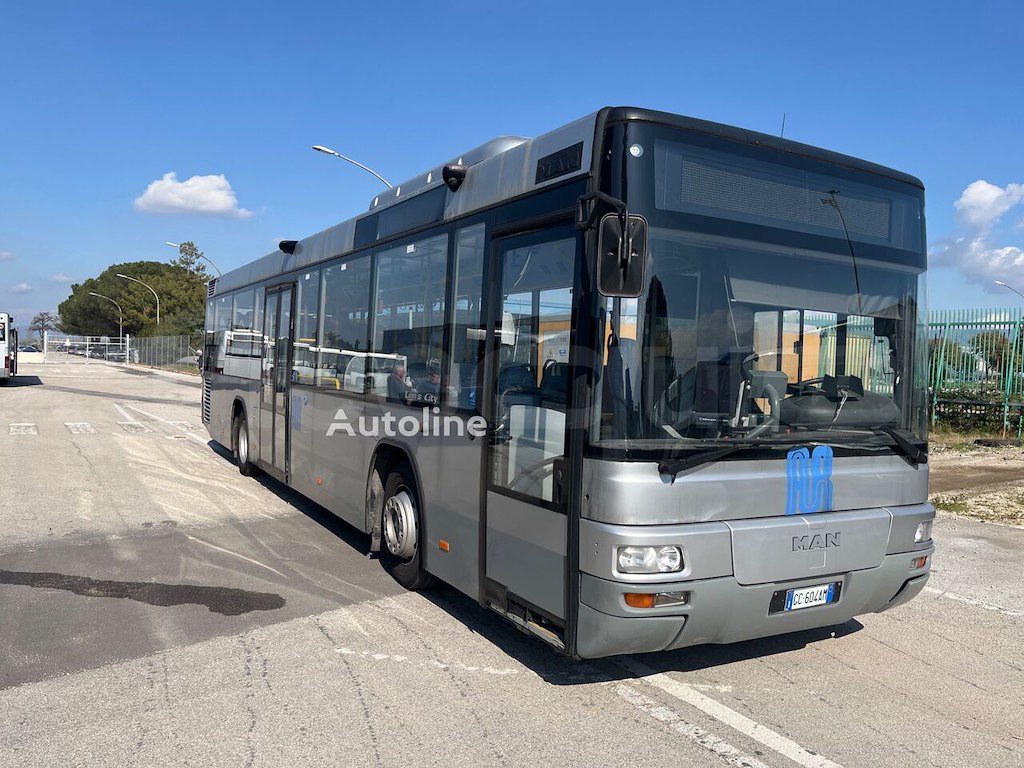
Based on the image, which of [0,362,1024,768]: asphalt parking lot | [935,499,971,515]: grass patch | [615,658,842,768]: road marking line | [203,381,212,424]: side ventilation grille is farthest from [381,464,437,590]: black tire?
[203,381,212,424]: side ventilation grille

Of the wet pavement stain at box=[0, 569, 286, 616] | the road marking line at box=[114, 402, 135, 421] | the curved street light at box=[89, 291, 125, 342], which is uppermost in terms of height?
the curved street light at box=[89, 291, 125, 342]

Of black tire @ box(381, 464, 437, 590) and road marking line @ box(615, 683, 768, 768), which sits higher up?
black tire @ box(381, 464, 437, 590)

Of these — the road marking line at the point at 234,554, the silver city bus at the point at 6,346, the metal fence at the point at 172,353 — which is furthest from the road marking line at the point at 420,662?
the metal fence at the point at 172,353

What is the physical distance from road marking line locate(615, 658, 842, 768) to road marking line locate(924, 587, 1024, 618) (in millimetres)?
3232

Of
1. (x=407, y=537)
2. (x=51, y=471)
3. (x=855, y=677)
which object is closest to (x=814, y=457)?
(x=855, y=677)

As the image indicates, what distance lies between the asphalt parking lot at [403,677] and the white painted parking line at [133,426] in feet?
34.5

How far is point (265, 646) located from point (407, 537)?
142 cm

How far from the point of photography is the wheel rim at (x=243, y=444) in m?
11.8

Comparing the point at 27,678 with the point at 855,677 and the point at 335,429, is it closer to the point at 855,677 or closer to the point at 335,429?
the point at 335,429

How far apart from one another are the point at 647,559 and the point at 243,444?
9150 millimetres

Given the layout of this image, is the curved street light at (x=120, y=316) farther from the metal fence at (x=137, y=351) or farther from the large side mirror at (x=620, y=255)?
the large side mirror at (x=620, y=255)

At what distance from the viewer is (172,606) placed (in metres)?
6.02

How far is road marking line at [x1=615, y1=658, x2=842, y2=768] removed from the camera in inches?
151

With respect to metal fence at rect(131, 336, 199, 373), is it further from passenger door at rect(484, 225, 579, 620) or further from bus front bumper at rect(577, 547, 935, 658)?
bus front bumper at rect(577, 547, 935, 658)
